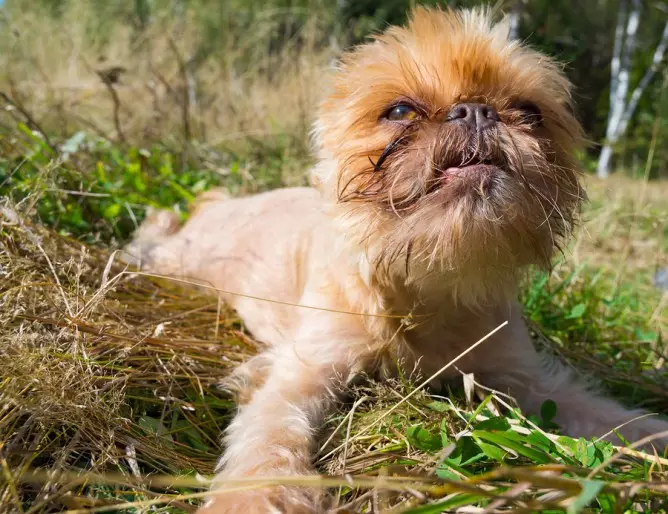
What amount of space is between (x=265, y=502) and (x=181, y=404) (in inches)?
25.4

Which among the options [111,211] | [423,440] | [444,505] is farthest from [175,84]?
[444,505]

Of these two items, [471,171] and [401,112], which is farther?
[401,112]

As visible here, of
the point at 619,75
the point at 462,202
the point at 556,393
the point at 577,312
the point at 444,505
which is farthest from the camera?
the point at 619,75

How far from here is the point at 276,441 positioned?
1.75m

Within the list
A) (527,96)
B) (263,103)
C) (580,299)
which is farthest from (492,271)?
(263,103)

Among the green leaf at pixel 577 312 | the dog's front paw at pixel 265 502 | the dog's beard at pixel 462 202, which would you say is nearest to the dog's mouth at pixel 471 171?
the dog's beard at pixel 462 202

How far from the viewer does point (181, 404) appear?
6.47 feet

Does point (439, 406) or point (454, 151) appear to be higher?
point (454, 151)

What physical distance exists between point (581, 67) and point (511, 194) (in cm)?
1673

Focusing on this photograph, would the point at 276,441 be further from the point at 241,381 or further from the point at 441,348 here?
the point at 441,348

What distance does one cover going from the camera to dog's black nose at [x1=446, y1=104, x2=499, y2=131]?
169cm

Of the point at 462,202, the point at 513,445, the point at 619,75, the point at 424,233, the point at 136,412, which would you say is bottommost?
the point at 136,412

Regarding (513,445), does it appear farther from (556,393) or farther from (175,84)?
(175,84)

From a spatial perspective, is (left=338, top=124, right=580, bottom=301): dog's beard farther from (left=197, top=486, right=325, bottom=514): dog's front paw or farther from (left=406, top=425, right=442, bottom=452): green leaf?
(left=197, top=486, right=325, bottom=514): dog's front paw
